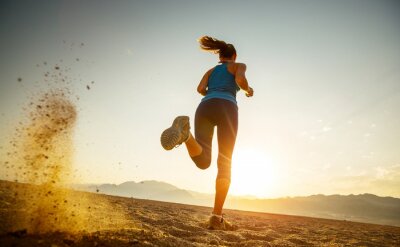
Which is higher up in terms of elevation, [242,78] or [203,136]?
[242,78]

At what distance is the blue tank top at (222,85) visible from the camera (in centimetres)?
321

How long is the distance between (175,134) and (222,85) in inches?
39.3

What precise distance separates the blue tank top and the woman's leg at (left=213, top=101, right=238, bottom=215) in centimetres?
13

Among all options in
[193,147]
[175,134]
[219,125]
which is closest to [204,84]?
[219,125]

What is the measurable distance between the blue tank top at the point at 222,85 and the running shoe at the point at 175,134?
0.62 metres

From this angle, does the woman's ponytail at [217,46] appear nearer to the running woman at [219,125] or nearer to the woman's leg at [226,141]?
the running woman at [219,125]

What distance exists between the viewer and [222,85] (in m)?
3.25

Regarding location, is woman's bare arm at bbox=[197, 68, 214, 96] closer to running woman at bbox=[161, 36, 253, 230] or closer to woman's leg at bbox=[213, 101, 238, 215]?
running woman at bbox=[161, 36, 253, 230]

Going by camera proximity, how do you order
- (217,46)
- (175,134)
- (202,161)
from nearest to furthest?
1. (175,134)
2. (202,161)
3. (217,46)

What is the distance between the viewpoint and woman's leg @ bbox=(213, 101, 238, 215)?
9.94 feet

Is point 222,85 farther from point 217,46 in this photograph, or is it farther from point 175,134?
point 175,134

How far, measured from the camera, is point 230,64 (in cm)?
338

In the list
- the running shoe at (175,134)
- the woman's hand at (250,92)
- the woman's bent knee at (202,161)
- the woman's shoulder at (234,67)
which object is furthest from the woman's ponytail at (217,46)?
the woman's bent knee at (202,161)

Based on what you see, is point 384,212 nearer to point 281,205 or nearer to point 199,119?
point 281,205
